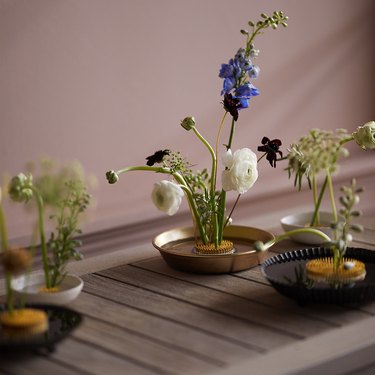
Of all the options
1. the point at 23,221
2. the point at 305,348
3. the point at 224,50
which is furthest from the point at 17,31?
the point at 305,348

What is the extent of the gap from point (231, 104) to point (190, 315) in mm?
495

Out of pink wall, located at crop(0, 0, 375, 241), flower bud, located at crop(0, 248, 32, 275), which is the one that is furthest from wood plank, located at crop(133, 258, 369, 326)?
pink wall, located at crop(0, 0, 375, 241)

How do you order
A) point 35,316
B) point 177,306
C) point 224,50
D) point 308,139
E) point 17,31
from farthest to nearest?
point 224,50 < point 17,31 < point 308,139 < point 177,306 < point 35,316

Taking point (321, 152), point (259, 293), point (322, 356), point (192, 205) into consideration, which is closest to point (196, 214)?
point (192, 205)

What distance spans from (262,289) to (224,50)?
136cm

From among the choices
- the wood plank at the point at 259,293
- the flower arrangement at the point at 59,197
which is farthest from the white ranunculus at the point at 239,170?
the flower arrangement at the point at 59,197

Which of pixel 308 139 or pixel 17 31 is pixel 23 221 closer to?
pixel 17 31

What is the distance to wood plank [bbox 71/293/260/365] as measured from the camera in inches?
64.5

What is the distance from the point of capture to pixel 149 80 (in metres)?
2.98

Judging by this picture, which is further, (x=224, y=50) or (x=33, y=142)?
(x=224, y=50)

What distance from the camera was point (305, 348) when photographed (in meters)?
1.66

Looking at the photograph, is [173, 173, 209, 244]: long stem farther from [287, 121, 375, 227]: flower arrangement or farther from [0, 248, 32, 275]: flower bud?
[0, 248, 32, 275]: flower bud

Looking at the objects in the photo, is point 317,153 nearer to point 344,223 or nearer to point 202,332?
point 344,223

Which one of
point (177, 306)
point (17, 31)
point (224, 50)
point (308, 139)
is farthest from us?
point (224, 50)
